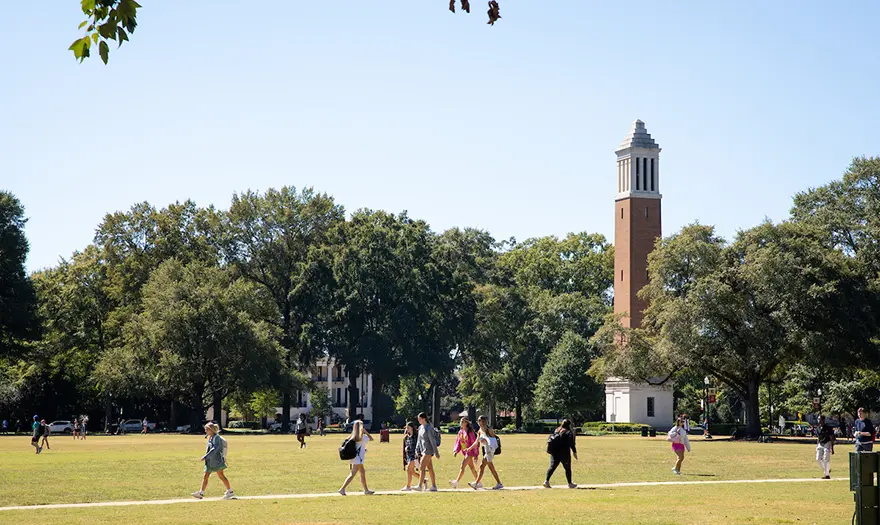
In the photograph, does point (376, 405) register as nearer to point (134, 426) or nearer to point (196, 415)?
point (196, 415)

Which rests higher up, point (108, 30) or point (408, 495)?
point (108, 30)

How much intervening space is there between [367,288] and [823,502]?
6405 centimetres

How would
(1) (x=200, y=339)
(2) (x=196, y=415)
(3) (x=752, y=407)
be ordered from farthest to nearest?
1. (2) (x=196, y=415)
2. (1) (x=200, y=339)
3. (3) (x=752, y=407)

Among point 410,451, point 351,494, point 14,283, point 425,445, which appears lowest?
point 351,494

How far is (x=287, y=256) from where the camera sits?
297ft

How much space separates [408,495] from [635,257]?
2805 inches

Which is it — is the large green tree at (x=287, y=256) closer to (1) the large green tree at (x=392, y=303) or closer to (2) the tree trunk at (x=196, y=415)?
(1) the large green tree at (x=392, y=303)

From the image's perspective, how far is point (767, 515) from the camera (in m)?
20.5

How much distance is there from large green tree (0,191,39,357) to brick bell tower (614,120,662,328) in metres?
43.3

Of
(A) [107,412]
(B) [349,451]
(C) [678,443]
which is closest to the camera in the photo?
(B) [349,451]

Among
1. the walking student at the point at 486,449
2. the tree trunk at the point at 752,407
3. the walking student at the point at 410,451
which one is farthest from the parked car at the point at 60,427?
the walking student at the point at 486,449

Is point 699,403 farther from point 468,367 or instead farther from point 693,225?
point 693,225

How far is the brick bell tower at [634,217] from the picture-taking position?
92.9 m

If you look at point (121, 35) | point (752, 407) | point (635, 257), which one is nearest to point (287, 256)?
point (635, 257)
